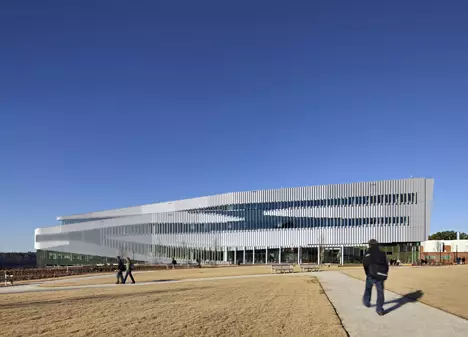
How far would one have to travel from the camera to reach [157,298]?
57.7 ft

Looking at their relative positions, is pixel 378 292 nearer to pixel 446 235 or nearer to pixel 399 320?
pixel 399 320

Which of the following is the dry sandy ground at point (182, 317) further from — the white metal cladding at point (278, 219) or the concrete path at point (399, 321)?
the white metal cladding at point (278, 219)

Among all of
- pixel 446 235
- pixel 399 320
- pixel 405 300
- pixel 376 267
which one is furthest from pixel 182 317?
pixel 446 235

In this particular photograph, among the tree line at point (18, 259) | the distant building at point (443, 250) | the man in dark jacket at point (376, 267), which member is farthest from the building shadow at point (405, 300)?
the tree line at point (18, 259)

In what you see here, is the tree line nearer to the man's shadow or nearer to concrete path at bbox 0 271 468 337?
the man's shadow

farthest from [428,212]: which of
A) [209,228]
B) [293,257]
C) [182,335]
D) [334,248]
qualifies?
[182,335]

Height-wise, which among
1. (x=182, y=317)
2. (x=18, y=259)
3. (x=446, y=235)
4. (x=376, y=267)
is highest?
(x=376, y=267)

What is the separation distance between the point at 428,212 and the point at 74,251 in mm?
85157

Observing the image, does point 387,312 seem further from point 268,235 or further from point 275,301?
→ point 268,235

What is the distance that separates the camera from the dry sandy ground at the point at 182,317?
1028 centimetres

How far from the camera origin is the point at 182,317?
12.2 metres

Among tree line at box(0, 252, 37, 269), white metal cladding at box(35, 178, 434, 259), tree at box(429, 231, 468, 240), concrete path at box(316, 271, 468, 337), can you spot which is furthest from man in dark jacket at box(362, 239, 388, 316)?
tree line at box(0, 252, 37, 269)

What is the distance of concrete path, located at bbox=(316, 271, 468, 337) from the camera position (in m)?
9.76

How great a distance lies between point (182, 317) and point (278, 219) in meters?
72.5
